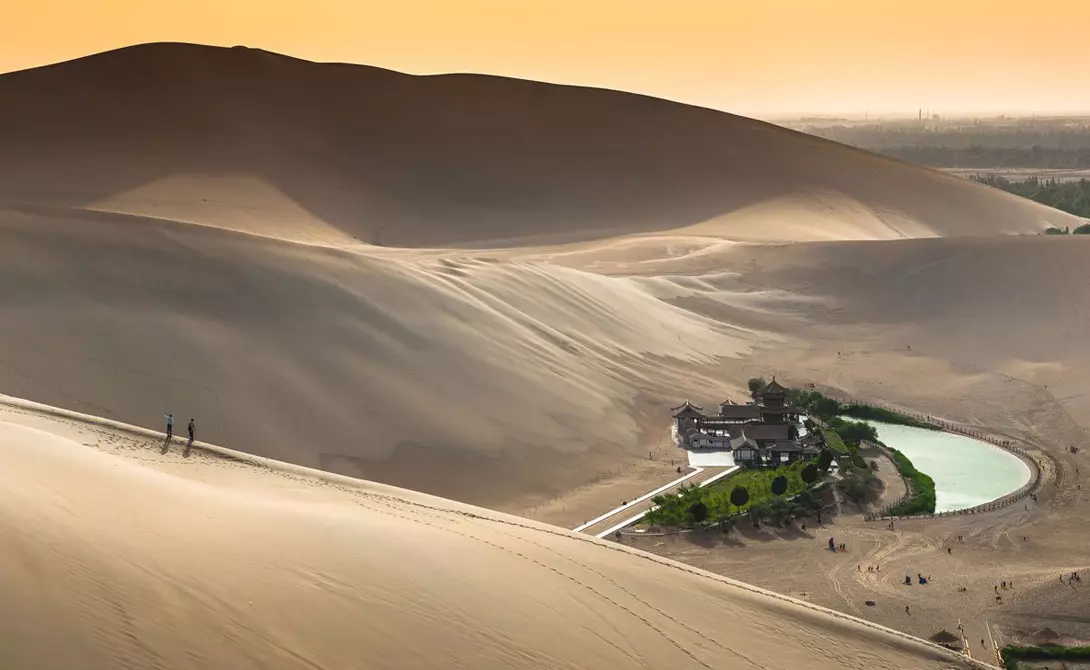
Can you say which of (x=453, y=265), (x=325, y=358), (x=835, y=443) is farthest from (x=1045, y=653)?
(x=453, y=265)

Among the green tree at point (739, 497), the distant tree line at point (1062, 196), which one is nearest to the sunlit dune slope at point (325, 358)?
the green tree at point (739, 497)

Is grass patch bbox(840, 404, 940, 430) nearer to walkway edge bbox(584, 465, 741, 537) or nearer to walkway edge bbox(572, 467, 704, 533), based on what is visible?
walkway edge bbox(584, 465, 741, 537)

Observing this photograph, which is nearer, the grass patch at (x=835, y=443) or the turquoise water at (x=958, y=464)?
the turquoise water at (x=958, y=464)

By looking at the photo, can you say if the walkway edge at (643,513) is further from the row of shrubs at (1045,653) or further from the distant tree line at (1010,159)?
the distant tree line at (1010,159)

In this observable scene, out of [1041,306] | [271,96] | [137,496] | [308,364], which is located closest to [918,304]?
[1041,306]

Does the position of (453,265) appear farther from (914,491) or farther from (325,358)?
(914,491)

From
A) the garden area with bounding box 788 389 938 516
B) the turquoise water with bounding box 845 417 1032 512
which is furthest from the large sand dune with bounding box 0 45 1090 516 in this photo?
the turquoise water with bounding box 845 417 1032 512

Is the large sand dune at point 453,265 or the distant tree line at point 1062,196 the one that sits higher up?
the distant tree line at point 1062,196

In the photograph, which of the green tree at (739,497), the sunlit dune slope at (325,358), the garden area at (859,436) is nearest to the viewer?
the green tree at (739,497)
